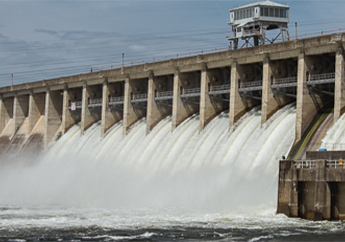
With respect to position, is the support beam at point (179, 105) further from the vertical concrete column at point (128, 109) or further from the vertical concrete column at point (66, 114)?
the vertical concrete column at point (66, 114)

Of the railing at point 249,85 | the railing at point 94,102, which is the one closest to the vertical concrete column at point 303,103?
the railing at point 249,85

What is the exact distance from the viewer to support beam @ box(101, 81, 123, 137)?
2544 inches

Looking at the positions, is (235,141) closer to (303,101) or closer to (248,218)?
(303,101)

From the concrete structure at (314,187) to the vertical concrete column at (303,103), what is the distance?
8.86 metres

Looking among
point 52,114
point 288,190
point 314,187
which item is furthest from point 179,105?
point 314,187

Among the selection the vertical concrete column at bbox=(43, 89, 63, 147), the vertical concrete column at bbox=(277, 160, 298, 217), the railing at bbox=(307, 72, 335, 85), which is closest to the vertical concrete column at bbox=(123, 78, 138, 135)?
the vertical concrete column at bbox=(43, 89, 63, 147)

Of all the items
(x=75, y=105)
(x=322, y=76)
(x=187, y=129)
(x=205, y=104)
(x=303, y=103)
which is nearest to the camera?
(x=303, y=103)

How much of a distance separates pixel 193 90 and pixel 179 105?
1.81 meters

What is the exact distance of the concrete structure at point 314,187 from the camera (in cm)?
3044

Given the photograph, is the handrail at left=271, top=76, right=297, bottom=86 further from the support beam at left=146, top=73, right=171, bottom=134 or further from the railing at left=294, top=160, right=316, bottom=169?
the support beam at left=146, top=73, right=171, bottom=134

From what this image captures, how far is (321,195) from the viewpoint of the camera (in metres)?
30.5

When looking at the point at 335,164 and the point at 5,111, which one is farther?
the point at 5,111

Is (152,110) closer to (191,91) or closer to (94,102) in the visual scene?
(191,91)

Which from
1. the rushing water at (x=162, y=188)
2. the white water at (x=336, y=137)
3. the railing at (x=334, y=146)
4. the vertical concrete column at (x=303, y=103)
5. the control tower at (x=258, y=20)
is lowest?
the rushing water at (x=162, y=188)
